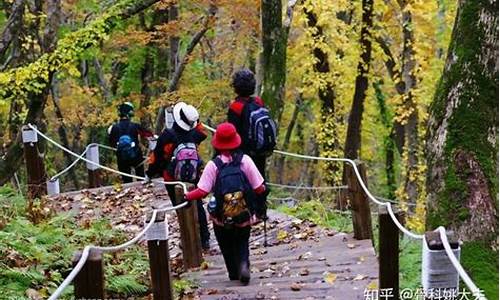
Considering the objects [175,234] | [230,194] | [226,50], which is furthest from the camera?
[226,50]

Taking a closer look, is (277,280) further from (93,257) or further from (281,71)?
(281,71)

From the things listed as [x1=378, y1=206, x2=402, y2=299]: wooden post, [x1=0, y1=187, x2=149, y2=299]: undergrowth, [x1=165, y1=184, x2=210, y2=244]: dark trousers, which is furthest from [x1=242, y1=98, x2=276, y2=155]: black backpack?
[x1=378, y1=206, x2=402, y2=299]: wooden post

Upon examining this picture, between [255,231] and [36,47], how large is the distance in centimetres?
1160

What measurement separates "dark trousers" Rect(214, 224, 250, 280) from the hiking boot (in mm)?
44

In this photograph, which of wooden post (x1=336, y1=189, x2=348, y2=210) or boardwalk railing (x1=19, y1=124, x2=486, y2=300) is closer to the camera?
boardwalk railing (x1=19, y1=124, x2=486, y2=300)

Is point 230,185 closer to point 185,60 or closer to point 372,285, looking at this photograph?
point 372,285

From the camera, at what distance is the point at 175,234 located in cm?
1045

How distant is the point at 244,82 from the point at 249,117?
44cm

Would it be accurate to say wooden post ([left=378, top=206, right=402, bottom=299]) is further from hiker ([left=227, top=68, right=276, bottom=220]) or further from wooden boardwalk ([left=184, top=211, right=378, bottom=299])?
hiker ([left=227, top=68, right=276, bottom=220])

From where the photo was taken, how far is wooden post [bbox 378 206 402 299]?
5.79 m

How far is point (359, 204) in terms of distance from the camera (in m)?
8.73

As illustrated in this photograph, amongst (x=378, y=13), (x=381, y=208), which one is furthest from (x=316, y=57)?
(x=381, y=208)

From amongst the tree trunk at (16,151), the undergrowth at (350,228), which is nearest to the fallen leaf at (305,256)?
the undergrowth at (350,228)

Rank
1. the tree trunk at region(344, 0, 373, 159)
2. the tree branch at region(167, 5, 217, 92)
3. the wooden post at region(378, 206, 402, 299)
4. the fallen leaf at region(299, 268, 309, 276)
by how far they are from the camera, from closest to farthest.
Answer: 1. the wooden post at region(378, 206, 402, 299)
2. the fallen leaf at region(299, 268, 309, 276)
3. the tree branch at region(167, 5, 217, 92)
4. the tree trunk at region(344, 0, 373, 159)
